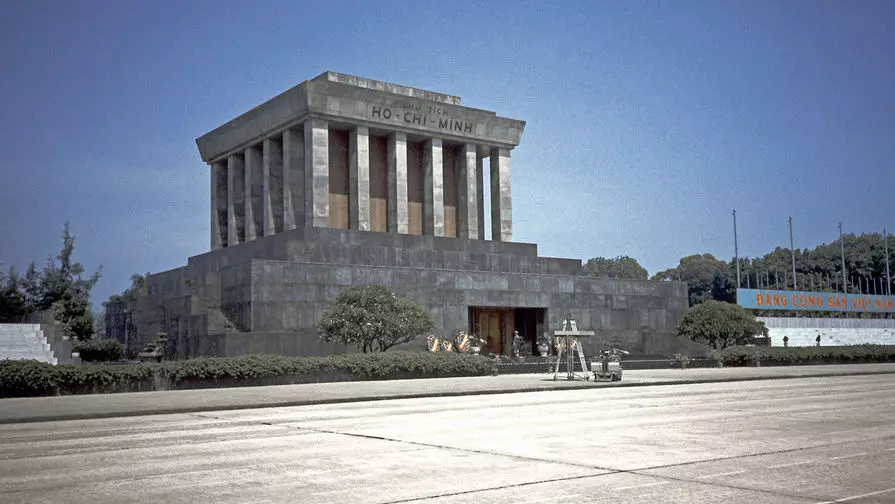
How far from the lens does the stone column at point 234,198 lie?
55.2 meters

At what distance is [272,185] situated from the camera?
51.6 meters

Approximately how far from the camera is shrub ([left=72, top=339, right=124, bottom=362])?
139 ft

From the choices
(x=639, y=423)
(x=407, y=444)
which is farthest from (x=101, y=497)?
(x=639, y=423)

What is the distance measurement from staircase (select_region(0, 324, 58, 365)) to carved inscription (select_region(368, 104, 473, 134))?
21.4 meters

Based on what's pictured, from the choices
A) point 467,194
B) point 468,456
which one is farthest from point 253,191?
point 468,456

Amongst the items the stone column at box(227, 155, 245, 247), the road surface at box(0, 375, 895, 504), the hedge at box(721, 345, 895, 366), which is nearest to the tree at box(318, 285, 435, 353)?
the road surface at box(0, 375, 895, 504)

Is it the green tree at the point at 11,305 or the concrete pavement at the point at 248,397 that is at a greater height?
the green tree at the point at 11,305

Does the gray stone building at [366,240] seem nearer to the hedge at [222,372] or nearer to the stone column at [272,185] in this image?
the stone column at [272,185]

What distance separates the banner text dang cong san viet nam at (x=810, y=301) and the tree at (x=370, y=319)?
3714 cm

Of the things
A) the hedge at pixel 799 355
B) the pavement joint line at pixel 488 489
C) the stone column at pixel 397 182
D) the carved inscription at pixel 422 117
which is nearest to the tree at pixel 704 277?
the hedge at pixel 799 355

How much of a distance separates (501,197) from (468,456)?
4432 cm

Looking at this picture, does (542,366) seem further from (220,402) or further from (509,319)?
(220,402)

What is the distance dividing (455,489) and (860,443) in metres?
6.60

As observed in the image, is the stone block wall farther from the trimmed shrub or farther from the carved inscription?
the trimmed shrub
